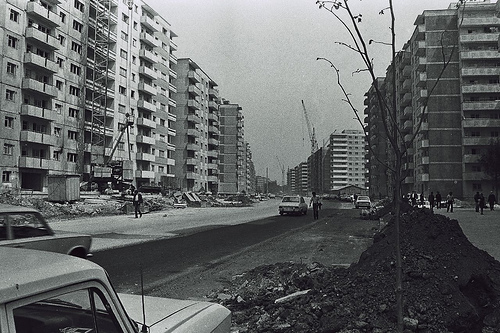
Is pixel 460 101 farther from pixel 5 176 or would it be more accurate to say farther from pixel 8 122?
pixel 5 176

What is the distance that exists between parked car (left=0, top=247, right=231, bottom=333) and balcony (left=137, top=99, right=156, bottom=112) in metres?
65.1

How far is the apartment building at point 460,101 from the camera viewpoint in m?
64.1

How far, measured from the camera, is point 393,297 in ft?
16.9

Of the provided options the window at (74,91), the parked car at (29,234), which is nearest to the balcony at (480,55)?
the window at (74,91)

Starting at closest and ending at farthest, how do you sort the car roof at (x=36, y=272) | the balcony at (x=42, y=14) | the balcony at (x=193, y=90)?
the car roof at (x=36, y=272)
the balcony at (x=42, y=14)
the balcony at (x=193, y=90)

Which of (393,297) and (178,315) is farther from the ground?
(178,315)

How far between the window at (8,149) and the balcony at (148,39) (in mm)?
31649

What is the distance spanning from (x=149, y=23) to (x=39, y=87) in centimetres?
2884

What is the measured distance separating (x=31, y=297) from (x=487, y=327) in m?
4.92

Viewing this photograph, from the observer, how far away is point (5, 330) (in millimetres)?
1293

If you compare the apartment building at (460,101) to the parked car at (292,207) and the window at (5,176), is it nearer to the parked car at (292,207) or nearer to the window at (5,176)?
the parked car at (292,207)

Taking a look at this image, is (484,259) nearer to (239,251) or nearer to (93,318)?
(93,318)

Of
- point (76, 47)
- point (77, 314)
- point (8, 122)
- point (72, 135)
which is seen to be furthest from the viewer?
point (76, 47)

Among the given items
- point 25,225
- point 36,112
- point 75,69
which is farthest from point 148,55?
point 25,225
